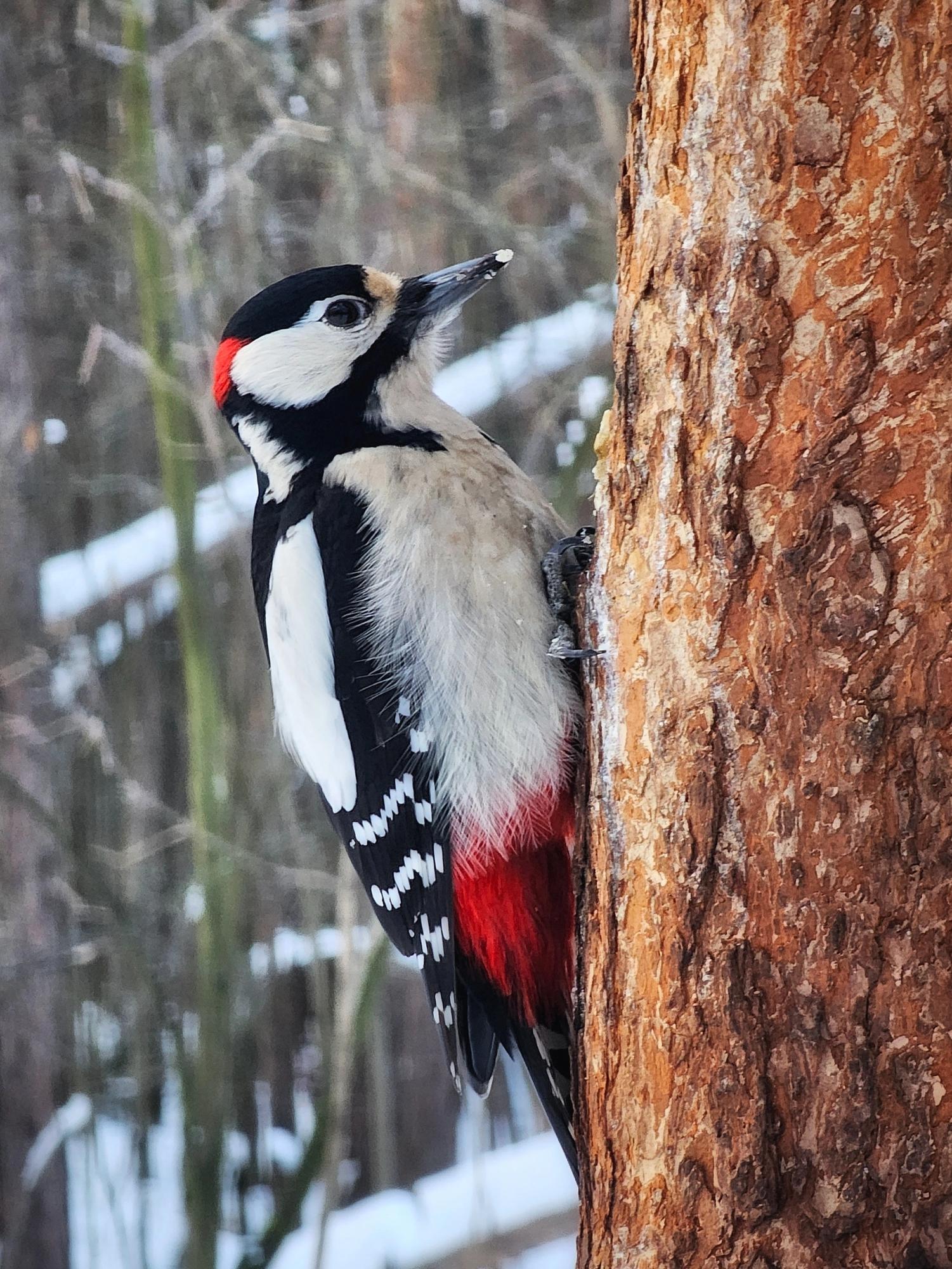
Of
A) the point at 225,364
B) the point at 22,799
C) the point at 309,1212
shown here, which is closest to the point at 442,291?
the point at 225,364

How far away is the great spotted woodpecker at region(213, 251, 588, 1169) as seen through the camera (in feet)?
4.09

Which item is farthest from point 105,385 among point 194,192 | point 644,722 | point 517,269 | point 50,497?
point 644,722

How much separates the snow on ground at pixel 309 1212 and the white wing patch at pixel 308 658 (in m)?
1.15

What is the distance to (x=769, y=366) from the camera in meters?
0.89

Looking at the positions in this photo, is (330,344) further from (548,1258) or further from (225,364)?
(548,1258)

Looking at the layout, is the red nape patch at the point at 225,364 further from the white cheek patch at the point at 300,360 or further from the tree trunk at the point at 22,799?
the tree trunk at the point at 22,799

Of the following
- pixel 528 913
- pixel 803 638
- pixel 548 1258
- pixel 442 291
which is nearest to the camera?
pixel 803 638

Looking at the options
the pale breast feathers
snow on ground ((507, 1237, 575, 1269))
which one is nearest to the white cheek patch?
the pale breast feathers

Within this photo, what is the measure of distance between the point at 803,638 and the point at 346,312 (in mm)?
815

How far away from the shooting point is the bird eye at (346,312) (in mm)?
1471

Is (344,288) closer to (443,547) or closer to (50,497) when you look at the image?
(443,547)

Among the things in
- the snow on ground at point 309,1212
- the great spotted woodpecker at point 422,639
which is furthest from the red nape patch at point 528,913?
the snow on ground at point 309,1212

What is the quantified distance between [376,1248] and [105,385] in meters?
1.73

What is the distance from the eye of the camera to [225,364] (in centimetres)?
151
